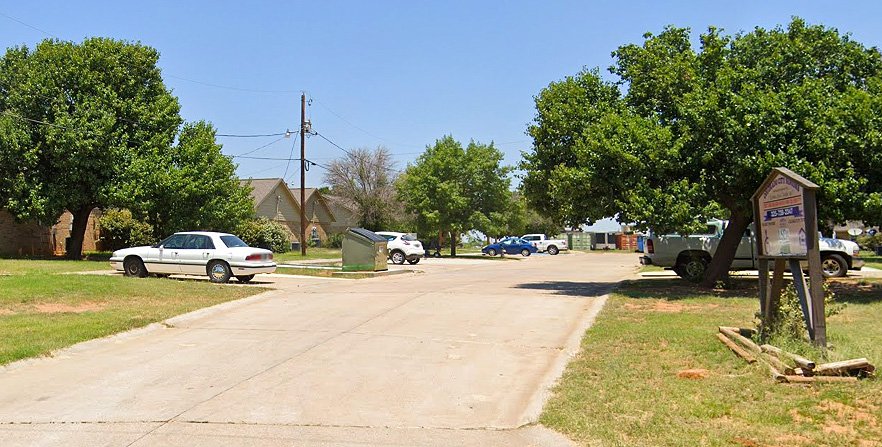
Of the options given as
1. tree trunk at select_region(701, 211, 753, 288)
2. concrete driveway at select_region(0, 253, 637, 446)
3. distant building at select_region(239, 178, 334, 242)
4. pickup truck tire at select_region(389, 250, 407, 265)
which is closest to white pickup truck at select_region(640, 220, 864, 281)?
tree trunk at select_region(701, 211, 753, 288)

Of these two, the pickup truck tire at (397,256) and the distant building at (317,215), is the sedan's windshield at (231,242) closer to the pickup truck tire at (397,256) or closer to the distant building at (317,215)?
the pickup truck tire at (397,256)

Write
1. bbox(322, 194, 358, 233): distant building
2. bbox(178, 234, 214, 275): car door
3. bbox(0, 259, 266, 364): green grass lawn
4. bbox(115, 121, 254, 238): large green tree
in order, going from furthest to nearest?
bbox(322, 194, 358, 233): distant building
bbox(115, 121, 254, 238): large green tree
bbox(178, 234, 214, 275): car door
bbox(0, 259, 266, 364): green grass lawn

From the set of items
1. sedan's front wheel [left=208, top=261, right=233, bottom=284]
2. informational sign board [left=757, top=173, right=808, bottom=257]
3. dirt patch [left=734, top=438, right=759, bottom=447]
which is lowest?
dirt patch [left=734, top=438, right=759, bottom=447]

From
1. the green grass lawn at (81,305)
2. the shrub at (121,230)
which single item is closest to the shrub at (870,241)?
the green grass lawn at (81,305)

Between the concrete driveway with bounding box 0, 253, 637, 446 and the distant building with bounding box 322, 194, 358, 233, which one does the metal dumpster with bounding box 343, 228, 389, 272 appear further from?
the distant building with bounding box 322, 194, 358, 233

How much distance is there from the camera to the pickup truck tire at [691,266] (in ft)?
70.7

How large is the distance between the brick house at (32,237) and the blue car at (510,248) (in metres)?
26.1

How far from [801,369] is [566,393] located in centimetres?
230

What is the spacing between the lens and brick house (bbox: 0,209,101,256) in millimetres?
35219

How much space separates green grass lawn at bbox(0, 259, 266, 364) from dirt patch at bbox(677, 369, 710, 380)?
7536mm

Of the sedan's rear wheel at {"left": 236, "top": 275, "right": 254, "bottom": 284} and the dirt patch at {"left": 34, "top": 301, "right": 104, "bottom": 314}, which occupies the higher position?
the sedan's rear wheel at {"left": 236, "top": 275, "right": 254, "bottom": 284}

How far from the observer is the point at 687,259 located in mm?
22000

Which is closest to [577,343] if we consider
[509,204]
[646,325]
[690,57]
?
[646,325]

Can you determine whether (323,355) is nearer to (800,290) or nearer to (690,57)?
(800,290)
